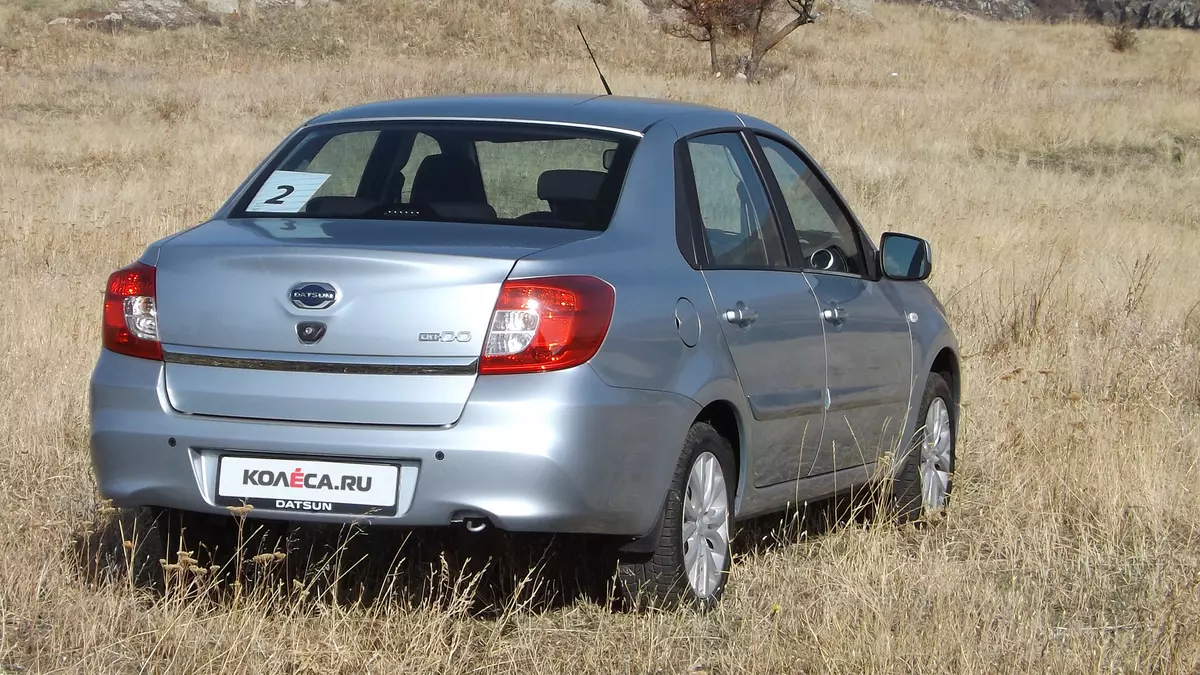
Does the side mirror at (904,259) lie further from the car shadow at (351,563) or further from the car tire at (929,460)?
the car shadow at (351,563)

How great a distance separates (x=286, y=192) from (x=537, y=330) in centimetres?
123

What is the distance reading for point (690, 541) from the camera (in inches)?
182

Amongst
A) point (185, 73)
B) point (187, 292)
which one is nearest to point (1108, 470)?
point (187, 292)

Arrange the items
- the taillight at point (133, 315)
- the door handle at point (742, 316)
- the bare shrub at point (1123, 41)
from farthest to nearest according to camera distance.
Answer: the bare shrub at point (1123, 41)
the door handle at point (742, 316)
the taillight at point (133, 315)

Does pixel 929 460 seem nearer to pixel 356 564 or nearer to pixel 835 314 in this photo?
pixel 835 314

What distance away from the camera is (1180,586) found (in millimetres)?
4543

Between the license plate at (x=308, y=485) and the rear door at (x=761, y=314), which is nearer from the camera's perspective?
the license plate at (x=308, y=485)

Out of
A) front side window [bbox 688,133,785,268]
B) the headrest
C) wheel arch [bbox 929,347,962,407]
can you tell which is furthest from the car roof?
wheel arch [bbox 929,347,962,407]

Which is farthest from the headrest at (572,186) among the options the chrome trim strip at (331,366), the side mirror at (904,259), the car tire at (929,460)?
the car tire at (929,460)

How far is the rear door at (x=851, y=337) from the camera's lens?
213 inches

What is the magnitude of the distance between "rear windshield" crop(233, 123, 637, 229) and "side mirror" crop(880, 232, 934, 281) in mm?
1362

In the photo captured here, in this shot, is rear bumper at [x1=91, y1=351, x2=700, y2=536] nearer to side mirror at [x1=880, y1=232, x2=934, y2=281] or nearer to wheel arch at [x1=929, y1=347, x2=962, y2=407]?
Answer: side mirror at [x1=880, y1=232, x2=934, y2=281]

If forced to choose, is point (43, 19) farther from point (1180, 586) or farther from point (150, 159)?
point (1180, 586)

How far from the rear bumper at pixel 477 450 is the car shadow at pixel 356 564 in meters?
0.24
